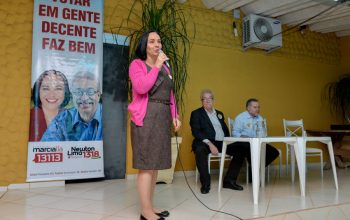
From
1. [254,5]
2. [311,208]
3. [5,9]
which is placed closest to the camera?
[311,208]

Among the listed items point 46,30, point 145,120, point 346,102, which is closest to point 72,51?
point 46,30

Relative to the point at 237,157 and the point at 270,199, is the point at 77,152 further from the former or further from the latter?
the point at 270,199

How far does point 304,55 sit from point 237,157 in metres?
3.04

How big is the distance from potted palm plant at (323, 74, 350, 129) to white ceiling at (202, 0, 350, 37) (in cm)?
100

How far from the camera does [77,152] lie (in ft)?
10.6

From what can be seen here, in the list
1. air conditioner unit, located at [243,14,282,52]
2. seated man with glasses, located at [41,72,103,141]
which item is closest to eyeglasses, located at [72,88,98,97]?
seated man with glasses, located at [41,72,103,141]

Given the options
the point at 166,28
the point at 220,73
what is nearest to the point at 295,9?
the point at 220,73

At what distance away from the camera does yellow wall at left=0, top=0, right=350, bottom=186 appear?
307 centimetres

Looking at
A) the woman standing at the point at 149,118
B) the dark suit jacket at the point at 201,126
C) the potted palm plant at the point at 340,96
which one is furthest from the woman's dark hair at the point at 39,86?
the potted palm plant at the point at 340,96

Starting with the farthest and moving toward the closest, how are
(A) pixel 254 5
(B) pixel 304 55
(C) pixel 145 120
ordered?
(B) pixel 304 55, (A) pixel 254 5, (C) pixel 145 120

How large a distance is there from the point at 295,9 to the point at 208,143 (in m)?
2.60

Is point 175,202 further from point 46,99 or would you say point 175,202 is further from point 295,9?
point 295,9

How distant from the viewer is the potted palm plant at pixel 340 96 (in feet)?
17.3

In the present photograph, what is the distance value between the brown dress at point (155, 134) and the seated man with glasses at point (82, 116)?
1606 millimetres
